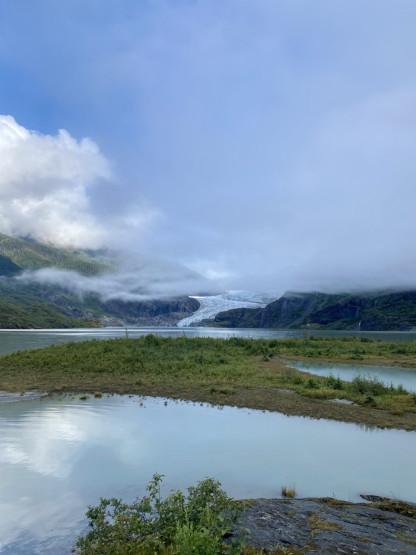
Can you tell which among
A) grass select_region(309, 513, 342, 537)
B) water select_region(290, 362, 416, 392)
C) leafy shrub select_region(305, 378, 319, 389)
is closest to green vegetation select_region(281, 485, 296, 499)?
grass select_region(309, 513, 342, 537)

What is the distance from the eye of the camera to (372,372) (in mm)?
43281

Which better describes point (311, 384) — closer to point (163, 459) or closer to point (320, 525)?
point (163, 459)

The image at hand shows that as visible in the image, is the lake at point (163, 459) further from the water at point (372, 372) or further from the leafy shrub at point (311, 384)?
the water at point (372, 372)

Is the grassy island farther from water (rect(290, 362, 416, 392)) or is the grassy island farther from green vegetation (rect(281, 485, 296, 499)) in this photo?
green vegetation (rect(281, 485, 296, 499))

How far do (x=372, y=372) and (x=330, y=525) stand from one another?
39.2m

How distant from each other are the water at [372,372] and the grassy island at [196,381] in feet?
14.7

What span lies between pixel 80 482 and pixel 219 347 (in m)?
46.5

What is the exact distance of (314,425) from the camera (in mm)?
18922

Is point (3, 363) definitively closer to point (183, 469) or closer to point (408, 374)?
point (183, 469)

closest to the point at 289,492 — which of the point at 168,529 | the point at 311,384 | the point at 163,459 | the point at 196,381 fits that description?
the point at 168,529

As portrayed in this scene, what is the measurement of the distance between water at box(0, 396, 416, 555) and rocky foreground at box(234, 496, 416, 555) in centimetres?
116

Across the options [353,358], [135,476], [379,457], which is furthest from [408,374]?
[135,476]

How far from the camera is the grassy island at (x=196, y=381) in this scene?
75.2 feet

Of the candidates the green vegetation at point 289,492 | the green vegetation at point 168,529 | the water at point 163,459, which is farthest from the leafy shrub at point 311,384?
the green vegetation at point 168,529
